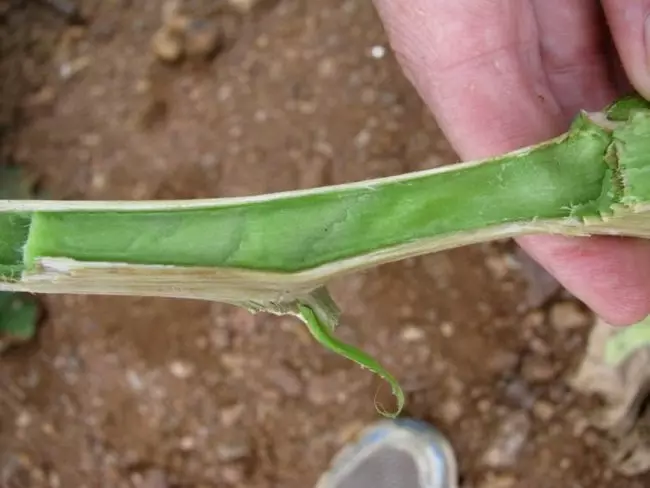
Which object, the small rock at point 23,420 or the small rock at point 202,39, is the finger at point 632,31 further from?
the small rock at point 23,420

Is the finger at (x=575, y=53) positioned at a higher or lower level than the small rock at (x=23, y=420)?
higher

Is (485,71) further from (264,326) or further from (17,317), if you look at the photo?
(17,317)

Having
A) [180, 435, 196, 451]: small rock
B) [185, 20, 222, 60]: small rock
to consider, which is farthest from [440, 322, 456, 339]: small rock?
[185, 20, 222, 60]: small rock

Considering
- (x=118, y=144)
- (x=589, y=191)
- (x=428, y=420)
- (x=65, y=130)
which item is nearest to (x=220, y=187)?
(x=118, y=144)

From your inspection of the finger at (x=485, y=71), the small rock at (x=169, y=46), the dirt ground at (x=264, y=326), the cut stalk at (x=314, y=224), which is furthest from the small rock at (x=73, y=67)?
the cut stalk at (x=314, y=224)

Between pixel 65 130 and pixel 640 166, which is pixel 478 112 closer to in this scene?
pixel 640 166

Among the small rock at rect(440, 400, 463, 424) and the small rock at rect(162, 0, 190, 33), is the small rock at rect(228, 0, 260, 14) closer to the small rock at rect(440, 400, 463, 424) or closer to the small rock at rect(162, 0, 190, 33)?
the small rock at rect(162, 0, 190, 33)
